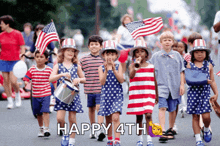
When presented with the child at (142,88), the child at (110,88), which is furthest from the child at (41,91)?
the child at (142,88)

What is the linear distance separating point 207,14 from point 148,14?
120ft

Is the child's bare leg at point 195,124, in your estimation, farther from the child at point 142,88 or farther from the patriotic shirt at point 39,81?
the patriotic shirt at point 39,81

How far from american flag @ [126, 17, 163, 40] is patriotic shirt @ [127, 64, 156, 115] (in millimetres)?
1249

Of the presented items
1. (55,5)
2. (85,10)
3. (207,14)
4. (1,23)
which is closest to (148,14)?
(207,14)

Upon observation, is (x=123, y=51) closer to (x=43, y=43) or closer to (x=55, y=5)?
(x=43, y=43)

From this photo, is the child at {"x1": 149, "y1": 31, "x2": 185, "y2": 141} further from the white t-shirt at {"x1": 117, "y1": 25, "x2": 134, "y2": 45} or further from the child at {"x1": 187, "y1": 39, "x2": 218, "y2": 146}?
the white t-shirt at {"x1": 117, "y1": 25, "x2": 134, "y2": 45}

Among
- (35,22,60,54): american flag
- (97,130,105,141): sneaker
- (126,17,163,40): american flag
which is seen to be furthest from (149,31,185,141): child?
(35,22,60,54): american flag

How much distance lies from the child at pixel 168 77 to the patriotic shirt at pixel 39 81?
80.6 inches

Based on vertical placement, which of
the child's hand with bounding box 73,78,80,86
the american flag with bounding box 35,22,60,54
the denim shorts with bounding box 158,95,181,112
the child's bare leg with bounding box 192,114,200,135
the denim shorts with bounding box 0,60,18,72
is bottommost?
the child's bare leg with bounding box 192,114,200,135

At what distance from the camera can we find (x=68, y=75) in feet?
21.6

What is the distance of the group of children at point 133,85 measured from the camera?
6.46 m

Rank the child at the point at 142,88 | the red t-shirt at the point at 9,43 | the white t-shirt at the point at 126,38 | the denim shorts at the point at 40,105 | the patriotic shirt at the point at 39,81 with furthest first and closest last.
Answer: the red t-shirt at the point at 9,43
the white t-shirt at the point at 126,38
the patriotic shirt at the point at 39,81
the denim shorts at the point at 40,105
the child at the point at 142,88

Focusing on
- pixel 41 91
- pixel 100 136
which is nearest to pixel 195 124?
pixel 100 136

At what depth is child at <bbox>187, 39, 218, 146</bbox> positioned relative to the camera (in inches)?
266
